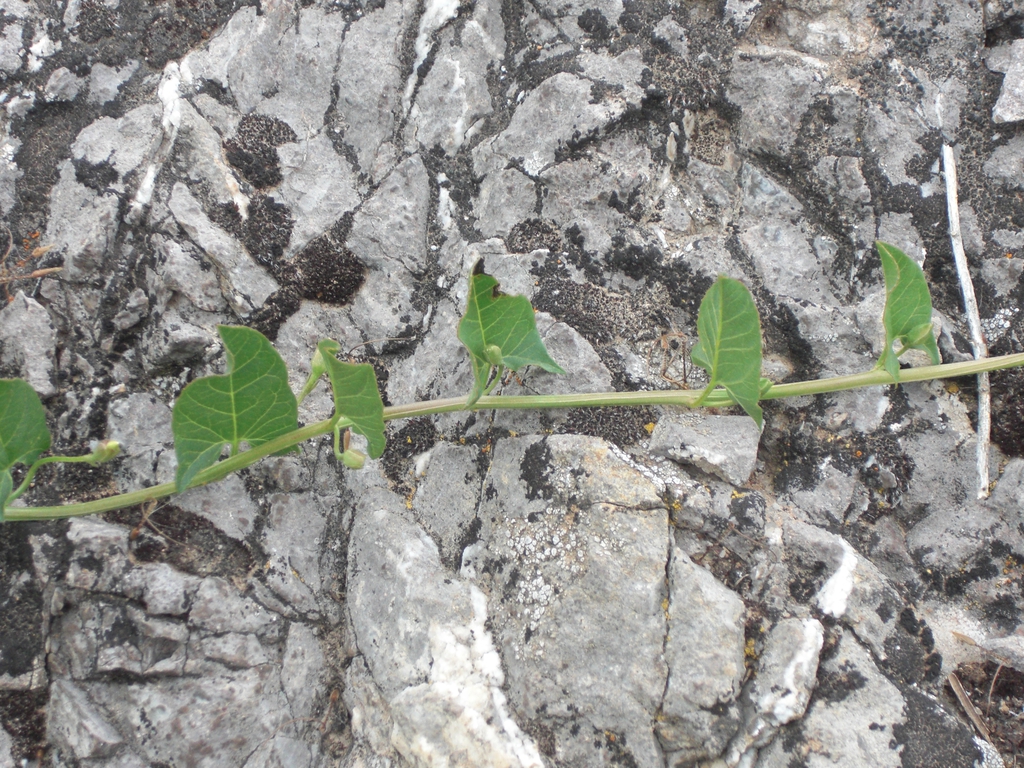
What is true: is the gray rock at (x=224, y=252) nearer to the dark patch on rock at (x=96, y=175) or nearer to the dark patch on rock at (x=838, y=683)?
the dark patch on rock at (x=96, y=175)

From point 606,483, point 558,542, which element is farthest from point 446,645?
point 606,483

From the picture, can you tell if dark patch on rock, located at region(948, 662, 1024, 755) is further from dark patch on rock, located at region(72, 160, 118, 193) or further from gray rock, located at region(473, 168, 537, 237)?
dark patch on rock, located at region(72, 160, 118, 193)

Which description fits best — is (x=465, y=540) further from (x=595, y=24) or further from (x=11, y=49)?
(x=11, y=49)

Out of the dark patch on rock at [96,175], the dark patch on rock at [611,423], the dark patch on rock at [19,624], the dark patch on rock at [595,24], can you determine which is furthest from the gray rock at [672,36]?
the dark patch on rock at [19,624]

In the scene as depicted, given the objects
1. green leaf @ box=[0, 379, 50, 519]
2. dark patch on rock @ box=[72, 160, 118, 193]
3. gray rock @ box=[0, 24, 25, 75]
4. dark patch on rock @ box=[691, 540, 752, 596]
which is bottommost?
dark patch on rock @ box=[691, 540, 752, 596]

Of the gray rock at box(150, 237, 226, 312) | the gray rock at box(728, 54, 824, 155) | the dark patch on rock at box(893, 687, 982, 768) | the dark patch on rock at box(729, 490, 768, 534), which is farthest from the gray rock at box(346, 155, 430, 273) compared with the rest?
the dark patch on rock at box(893, 687, 982, 768)
